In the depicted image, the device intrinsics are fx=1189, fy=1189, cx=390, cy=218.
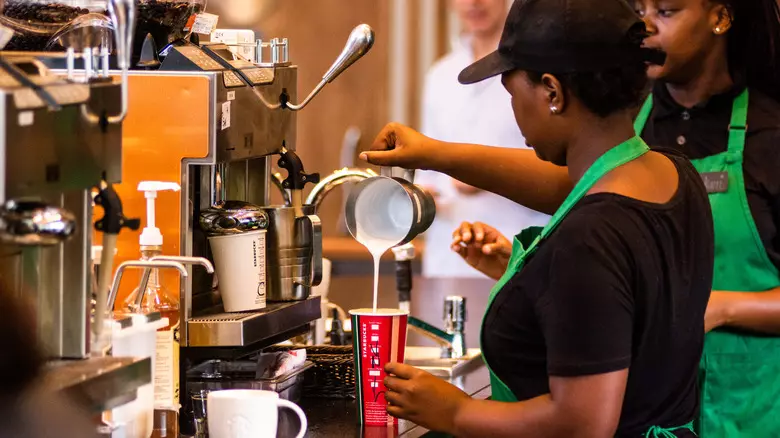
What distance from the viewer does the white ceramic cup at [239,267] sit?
5.94ft

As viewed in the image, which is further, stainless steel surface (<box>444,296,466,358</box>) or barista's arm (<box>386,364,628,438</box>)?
stainless steel surface (<box>444,296,466,358</box>)

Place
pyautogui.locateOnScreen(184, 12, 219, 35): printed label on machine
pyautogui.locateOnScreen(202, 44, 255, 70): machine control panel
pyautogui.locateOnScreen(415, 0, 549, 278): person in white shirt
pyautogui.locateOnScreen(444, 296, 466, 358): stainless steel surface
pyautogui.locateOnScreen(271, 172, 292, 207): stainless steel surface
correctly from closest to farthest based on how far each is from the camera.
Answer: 1. pyautogui.locateOnScreen(202, 44, 255, 70): machine control panel
2. pyautogui.locateOnScreen(184, 12, 219, 35): printed label on machine
3. pyautogui.locateOnScreen(271, 172, 292, 207): stainless steel surface
4. pyautogui.locateOnScreen(444, 296, 466, 358): stainless steel surface
5. pyautogui.locateOnScreen(415, 0, 549, 278): person in white shirt

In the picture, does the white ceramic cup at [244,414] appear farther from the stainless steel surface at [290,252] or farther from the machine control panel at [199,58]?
the machine control panel at [199,58]

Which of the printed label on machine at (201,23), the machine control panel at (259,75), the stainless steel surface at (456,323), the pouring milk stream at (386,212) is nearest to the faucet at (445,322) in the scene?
the stainless steel surface at (456,323)

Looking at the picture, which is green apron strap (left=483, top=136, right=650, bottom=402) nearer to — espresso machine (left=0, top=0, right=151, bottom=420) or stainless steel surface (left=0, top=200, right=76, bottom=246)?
espresso machine (left=0, top=0, right=151, bottom=420)

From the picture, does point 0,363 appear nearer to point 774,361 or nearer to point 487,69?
point 487,69

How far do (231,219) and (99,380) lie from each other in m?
0.58

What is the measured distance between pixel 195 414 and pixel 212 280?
0.25m

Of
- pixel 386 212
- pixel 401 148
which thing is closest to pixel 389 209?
pixel 386 212

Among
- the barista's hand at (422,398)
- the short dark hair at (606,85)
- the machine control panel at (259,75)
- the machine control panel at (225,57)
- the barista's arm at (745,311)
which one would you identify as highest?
the machine control panel at (225,57)

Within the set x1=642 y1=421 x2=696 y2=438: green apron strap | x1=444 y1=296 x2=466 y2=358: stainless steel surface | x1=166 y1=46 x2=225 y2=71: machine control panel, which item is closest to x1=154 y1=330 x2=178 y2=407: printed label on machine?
x1=166 y1=46 x2=225 y2=71: machine control panel

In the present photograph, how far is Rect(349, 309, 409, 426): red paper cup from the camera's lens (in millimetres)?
1681

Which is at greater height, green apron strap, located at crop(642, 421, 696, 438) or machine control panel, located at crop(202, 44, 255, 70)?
machine control panel, located at crop(202, 44, 255, 70)

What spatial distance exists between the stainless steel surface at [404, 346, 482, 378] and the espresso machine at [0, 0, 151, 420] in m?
0.93
